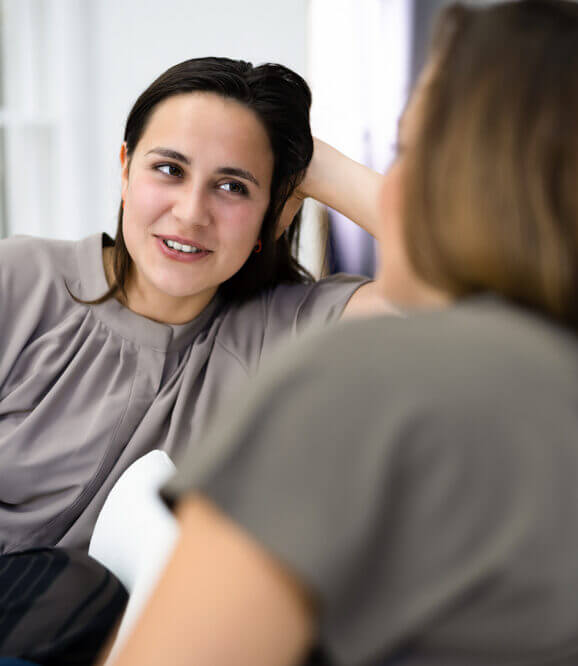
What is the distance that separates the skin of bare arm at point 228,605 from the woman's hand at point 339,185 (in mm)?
1296

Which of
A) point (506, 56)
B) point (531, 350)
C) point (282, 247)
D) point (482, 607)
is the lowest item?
point (282, 247)

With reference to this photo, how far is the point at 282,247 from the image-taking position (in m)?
1.69

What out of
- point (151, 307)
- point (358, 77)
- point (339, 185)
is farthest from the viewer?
point (358, 77)

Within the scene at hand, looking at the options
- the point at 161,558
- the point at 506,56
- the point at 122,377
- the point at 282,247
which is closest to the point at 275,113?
the point at 282,247

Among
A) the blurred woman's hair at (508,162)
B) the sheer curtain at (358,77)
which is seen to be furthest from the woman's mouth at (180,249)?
the sheer curtain at (358,77)

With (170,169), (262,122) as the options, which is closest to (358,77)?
(262,122)

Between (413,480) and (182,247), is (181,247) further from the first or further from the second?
(413,480)

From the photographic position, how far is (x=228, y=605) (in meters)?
0.41

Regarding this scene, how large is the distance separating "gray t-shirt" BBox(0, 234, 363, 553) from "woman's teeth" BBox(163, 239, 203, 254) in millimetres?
164

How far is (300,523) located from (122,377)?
113cm

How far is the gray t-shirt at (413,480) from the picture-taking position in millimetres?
401

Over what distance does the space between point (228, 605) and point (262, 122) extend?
3.99 feet

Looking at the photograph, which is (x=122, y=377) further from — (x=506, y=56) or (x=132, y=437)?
(x=506, y=56)

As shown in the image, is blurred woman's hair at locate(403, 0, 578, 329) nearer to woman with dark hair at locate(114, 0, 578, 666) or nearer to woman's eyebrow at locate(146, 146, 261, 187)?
woman with dark hair at locate(114, 0, 578, 666)
